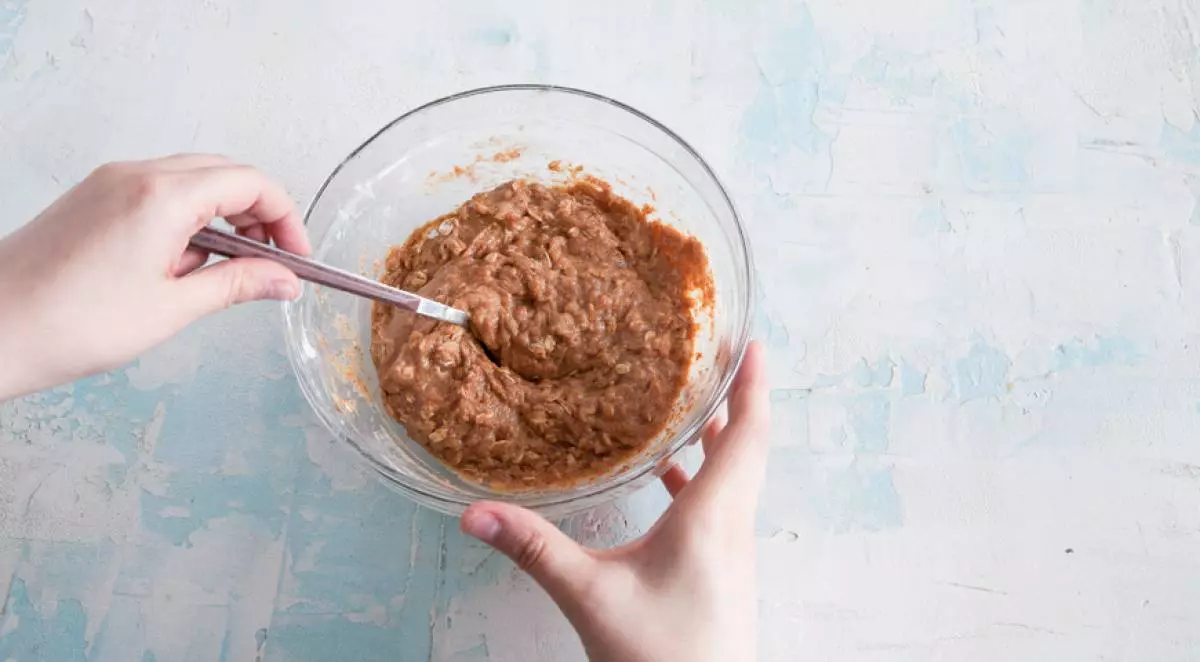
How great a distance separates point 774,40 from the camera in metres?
2.18

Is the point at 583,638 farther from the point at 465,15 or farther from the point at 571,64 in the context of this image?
the point at 465,15

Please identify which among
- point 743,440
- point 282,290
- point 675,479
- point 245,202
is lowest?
point 675,479

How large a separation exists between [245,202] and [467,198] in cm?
62

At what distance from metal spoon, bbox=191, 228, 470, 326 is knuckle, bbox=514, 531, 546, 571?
0.50 meters

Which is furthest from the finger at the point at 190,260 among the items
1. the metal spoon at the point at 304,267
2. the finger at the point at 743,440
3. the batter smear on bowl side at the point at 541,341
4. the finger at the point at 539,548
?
the finger at the point at 743,440

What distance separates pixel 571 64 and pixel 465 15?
29cm

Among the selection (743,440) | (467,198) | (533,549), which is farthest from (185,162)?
(743,440)

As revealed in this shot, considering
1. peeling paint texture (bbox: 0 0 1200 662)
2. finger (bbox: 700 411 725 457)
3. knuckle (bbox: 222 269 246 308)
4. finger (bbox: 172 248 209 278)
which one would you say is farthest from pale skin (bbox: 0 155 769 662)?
peeling paint texture (bbox: 0 0 1200 662)

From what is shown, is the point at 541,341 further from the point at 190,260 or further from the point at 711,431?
the point at 190,260

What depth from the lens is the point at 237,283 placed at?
1374 millimetres

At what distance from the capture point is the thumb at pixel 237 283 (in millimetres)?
1344

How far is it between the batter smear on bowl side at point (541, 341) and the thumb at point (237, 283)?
0.31m

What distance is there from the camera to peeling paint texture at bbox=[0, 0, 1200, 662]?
1.78 m

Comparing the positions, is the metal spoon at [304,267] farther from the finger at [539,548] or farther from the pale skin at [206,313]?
the finger at [539,548]
